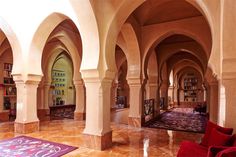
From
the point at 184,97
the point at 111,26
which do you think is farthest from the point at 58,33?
the point at 184,97

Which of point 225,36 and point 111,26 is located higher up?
point 111,26

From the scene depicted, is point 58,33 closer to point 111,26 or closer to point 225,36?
point 111,26

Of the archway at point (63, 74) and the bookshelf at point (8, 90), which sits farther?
the bookshelf at point (8, 90)

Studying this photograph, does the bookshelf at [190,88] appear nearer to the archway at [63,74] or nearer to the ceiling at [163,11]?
the archway at [63,74]

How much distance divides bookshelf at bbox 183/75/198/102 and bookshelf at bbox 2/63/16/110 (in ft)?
67.9

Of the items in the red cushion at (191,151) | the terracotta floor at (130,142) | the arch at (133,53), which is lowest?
the terracotta floor at (130,142)

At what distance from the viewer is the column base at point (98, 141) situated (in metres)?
4.81

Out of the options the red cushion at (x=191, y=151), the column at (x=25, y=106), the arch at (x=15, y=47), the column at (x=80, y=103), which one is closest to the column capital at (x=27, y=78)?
the column at (x=25, y=106)

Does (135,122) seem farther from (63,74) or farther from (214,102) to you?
(63,74)

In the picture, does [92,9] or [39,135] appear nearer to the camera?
[92,9]

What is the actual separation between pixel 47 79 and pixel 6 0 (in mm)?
6647

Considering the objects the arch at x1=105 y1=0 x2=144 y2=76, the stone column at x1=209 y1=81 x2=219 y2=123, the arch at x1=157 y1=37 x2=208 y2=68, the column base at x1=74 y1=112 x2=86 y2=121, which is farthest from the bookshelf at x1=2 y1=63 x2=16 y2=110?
the stone column at x1=209 y1=81 x2=219 y2=123

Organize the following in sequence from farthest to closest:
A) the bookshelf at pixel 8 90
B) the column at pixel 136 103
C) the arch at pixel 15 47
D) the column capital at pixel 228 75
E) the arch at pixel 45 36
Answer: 1. the bookshelf at pixel 8 90
2. the column at pixel 136 103
3. the arch at pixel 15 47
4. the arch at pixel 45 36
5. the column capital at pixel 228 75

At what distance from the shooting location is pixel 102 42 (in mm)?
5027
